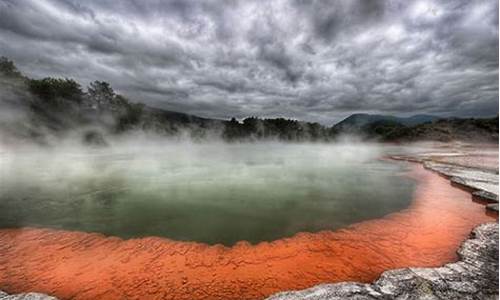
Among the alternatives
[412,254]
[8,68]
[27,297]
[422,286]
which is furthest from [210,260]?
[8,68]

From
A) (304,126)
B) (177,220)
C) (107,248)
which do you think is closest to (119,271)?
(107,248)

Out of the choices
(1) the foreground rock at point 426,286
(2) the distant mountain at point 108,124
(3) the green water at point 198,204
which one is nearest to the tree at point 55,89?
(2) the distant mountain at point 108,124

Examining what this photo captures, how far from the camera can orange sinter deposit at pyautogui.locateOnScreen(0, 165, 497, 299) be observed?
3883 millimetres

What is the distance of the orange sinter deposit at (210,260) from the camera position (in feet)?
12.7

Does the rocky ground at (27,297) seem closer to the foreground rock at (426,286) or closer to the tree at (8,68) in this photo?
the foreground rock at (426,286)

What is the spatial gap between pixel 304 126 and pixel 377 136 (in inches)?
1170

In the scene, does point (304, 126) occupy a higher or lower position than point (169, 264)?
higher

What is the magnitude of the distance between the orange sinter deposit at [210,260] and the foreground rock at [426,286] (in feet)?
1.47

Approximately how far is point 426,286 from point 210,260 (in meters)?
3.63

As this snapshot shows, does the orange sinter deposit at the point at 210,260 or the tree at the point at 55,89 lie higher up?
the tree at the point at 55,89

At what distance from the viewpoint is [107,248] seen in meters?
5.30

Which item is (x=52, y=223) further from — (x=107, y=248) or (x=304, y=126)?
(x=304, y=126)

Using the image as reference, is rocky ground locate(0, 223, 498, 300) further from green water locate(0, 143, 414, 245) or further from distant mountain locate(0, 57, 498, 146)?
distant mountain locate(0, 57, 498, 146)

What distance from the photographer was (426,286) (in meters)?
3.44
